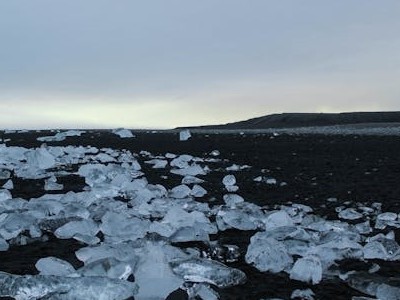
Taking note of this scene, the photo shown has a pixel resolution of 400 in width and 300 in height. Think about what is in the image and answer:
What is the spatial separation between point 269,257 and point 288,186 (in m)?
4.86

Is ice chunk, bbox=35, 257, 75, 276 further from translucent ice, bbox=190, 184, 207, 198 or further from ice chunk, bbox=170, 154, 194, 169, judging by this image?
ice chunk, bbox=170, 154, 194, 169

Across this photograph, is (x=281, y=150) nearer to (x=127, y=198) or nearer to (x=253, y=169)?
(x=253, y=169)

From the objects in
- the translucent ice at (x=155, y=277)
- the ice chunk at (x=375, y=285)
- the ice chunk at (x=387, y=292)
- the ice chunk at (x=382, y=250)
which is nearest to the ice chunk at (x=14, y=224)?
the translucent ice at (x=155, y=277)

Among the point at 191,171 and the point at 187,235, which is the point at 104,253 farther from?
the point at 191,171

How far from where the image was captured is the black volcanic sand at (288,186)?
13.7 ft

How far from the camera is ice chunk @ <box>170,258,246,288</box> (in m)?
4.00

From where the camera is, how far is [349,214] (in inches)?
263

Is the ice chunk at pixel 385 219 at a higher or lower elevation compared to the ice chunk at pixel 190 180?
lower

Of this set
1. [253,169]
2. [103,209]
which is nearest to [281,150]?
[253,169]

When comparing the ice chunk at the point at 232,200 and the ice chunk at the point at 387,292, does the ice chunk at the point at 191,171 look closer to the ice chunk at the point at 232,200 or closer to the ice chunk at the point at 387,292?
the ice chunk at the point at 232,200

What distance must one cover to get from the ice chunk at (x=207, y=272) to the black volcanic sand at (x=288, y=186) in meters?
0.08

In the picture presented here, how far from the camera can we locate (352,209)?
688 cm

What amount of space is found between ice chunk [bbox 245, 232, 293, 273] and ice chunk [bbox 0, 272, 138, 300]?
1230 millimetres

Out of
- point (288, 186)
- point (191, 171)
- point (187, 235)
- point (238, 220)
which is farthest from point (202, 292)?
point (191, 171)
